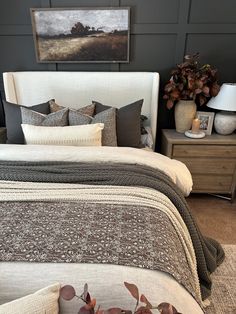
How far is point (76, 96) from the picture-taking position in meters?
2.48

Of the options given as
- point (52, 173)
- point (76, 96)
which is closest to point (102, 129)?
point (52, 173)

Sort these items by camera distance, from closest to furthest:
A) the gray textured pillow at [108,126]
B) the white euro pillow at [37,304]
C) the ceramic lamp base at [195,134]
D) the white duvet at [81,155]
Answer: the white euro pillow at [37,304]
the white duvet at [81,155]
the gray textured pillow at [108,126]
the ceramic lamp base at [195,134]

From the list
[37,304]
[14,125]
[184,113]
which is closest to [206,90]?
[184,113]

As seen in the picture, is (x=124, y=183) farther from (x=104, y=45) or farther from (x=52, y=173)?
(x=104, y=45)

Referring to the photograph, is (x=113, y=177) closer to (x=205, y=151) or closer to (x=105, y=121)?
(x=105, y=121)

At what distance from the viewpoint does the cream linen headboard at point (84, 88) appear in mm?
2402

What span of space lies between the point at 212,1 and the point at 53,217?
2.31 metres

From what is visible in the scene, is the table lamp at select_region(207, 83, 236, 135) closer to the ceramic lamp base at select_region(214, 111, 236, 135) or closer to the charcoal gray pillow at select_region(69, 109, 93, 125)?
the ceramic lamp base at select_region(214, 111, 236, 135)

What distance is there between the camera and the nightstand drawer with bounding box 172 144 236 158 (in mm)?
2246

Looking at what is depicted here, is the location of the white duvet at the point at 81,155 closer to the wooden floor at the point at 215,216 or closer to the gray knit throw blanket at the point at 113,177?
the gray knit throw blanket at the point at 113,177

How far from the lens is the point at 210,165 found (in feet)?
7.57

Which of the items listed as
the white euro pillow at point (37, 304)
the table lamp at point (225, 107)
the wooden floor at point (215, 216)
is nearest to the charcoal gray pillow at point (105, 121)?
the table lamp at point (225, 107)

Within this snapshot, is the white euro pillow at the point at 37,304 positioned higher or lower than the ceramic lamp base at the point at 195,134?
higher

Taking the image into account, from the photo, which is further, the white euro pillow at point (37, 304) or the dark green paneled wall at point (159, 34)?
the dark green paneled wall at point (159, 34)
